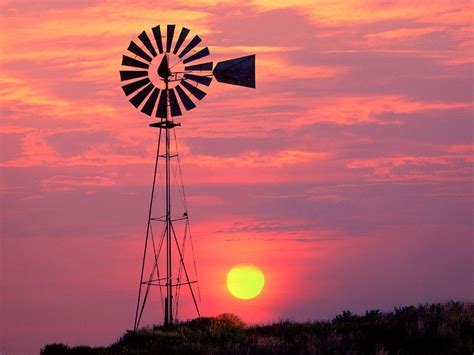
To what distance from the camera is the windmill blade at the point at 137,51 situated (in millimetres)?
30359

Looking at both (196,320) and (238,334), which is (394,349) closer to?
(238,334)

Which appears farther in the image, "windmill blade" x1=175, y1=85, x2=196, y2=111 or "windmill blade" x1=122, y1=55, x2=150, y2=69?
"windmill blade" x1=122, y1=55, x2=150, y2=69

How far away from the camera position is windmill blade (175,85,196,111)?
30234 millimetres

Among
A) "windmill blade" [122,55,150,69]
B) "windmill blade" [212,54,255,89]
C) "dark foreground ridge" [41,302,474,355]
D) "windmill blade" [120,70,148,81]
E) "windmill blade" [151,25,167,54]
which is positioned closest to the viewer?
"dark foreground ridge" [41,302,474,355]

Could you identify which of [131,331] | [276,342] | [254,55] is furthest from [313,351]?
[254,55]

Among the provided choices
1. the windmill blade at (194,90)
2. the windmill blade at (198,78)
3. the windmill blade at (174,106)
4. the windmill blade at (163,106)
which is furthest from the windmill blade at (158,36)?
the windmill blade at (174,106)

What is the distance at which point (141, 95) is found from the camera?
30.6 meters

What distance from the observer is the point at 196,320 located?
29.7m

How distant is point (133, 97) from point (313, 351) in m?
13.8

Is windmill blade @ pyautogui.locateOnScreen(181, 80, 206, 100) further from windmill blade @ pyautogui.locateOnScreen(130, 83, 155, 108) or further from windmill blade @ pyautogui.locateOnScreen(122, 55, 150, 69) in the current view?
windmill blade @ pyautogui.locateOnScreen(122, 55, 150, 69)

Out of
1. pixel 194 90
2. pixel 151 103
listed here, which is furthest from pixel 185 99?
pixel 151 103

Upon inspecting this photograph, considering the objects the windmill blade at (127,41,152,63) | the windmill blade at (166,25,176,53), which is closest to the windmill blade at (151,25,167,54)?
the windmill blade at (166,25,176,53)

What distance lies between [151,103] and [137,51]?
1.95 metres

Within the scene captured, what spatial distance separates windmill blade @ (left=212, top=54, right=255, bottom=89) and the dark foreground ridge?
27.7 ft
